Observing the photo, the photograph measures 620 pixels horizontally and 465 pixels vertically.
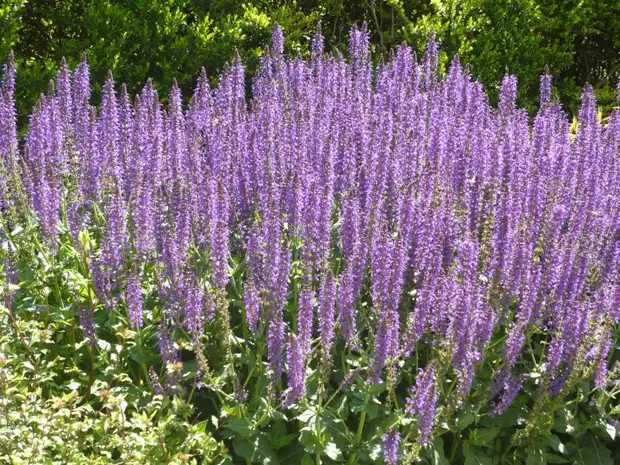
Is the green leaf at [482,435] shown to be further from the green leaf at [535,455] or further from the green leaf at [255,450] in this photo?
the green leaf at [255,450]

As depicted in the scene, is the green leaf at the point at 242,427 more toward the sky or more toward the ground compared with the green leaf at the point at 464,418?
more toward the sky

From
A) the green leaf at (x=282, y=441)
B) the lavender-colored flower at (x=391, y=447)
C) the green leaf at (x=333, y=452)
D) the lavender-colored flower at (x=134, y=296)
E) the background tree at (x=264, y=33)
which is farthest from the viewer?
the background tree at (x=264, y=33)

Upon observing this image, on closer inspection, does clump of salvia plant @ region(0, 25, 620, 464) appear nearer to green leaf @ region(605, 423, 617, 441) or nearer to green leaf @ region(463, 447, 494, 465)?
green leaf @ region(463, 447, 494, 465)

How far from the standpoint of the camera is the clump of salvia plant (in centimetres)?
341

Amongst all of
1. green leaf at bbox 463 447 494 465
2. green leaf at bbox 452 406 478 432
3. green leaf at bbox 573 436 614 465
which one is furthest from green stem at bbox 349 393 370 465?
green leaf at bbox 573 436 614 465

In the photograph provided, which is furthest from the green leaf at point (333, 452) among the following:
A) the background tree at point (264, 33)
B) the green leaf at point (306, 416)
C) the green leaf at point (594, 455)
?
the background tree at point (264, 33)

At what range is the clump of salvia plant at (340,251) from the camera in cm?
341

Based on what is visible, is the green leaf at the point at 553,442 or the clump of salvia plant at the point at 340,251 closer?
the clump of salvia plant at the point at 340,251

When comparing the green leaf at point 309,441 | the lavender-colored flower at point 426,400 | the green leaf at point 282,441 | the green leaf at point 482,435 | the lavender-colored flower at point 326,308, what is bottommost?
the green leaf at point 482,435

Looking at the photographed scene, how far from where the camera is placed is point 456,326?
10.9 feet

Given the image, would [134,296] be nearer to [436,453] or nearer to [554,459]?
[436,453]

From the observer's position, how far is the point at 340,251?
165 inches

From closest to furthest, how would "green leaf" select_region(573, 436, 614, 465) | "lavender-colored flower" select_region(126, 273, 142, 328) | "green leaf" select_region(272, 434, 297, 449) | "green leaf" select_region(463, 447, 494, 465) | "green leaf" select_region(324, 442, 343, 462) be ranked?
"green leaf" select_region(324, 442, 343, 462)
"lavender-colored flower" select_region(126, 273, 142, 328)
"green leaf" select_region(272, 434, 297, 449)
"green leaf" select_region(463, 447, 494, 465)
"green leaf" select_region(573, 436, 614, 465)

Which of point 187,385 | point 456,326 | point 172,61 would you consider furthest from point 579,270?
point 172,61
